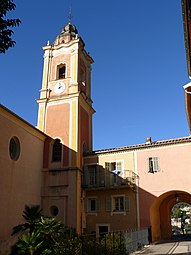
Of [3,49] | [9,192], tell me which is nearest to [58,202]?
[9,192]

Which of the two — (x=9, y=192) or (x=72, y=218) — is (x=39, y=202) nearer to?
(x=72, y=218)

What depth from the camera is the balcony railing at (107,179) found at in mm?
24723

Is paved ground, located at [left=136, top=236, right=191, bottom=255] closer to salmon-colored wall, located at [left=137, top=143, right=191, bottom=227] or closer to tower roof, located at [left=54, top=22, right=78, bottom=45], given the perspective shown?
salmon-colored wall, located at [left=137, top=143, right=191, bottom=227]

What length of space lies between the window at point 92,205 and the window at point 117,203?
114 cm

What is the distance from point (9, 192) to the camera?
20000mm

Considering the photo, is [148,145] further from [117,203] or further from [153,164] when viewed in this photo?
[117,203]

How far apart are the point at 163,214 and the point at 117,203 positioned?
6.72 m

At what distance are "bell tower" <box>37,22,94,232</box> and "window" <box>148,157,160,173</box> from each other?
6.02 meters

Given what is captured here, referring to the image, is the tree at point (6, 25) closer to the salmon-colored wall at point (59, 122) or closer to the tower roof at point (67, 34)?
the salmon-colored wall at point (59, 122)

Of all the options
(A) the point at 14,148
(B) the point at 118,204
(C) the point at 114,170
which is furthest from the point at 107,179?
(A) the point at 14,148

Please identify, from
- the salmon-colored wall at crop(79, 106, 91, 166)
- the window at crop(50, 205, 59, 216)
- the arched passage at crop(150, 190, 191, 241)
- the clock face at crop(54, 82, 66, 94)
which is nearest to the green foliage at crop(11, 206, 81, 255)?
the window at crop(50, 205, 59, 216)

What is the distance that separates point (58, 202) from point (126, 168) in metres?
6.41

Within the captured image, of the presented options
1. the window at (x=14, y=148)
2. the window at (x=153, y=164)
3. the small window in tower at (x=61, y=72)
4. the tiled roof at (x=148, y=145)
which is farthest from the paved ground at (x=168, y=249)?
the small window in tower at (x=61, y=72)

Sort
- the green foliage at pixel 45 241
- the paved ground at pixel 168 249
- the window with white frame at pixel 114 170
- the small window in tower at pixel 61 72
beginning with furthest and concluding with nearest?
the small window in tower at pixel 61 72 → the window with white frame at pixel 114 170 → the paved ground at pixel 168 249 → the green foliage at pixel 45 241
